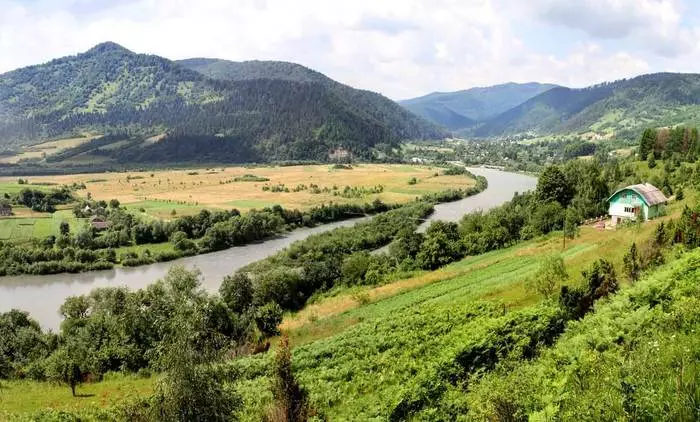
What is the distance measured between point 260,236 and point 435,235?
4441cm

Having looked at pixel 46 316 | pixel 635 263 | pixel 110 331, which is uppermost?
pixel 635 263

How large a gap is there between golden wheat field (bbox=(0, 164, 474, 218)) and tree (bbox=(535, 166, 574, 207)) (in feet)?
188

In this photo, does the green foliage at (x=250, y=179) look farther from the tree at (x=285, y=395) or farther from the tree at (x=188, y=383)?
the tree at (x=285, y=395)

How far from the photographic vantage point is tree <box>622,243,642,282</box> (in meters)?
24.2

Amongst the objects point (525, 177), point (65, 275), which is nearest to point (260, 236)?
point (65, 275)

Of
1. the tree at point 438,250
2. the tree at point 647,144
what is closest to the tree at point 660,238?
the tree at point 438,250

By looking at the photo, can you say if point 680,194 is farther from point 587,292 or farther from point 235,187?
point 235,187

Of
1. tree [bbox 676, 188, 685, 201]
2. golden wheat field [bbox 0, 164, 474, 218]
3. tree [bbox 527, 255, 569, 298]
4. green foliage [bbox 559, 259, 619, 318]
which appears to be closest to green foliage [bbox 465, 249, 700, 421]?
green foliage [bbox 559, 259, 619, 318]

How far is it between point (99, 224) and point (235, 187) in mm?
58381

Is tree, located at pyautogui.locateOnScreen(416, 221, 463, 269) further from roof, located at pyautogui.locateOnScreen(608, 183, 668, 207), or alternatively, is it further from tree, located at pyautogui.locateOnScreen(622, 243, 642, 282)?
tree, located at pyautogui.locateOnScreen(622, 243, 642, 282)

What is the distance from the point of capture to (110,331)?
4231 cm

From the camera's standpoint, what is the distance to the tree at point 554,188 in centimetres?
7538

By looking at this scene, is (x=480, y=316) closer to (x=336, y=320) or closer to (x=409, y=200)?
(x=336, y=320)

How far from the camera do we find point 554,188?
248 ft
